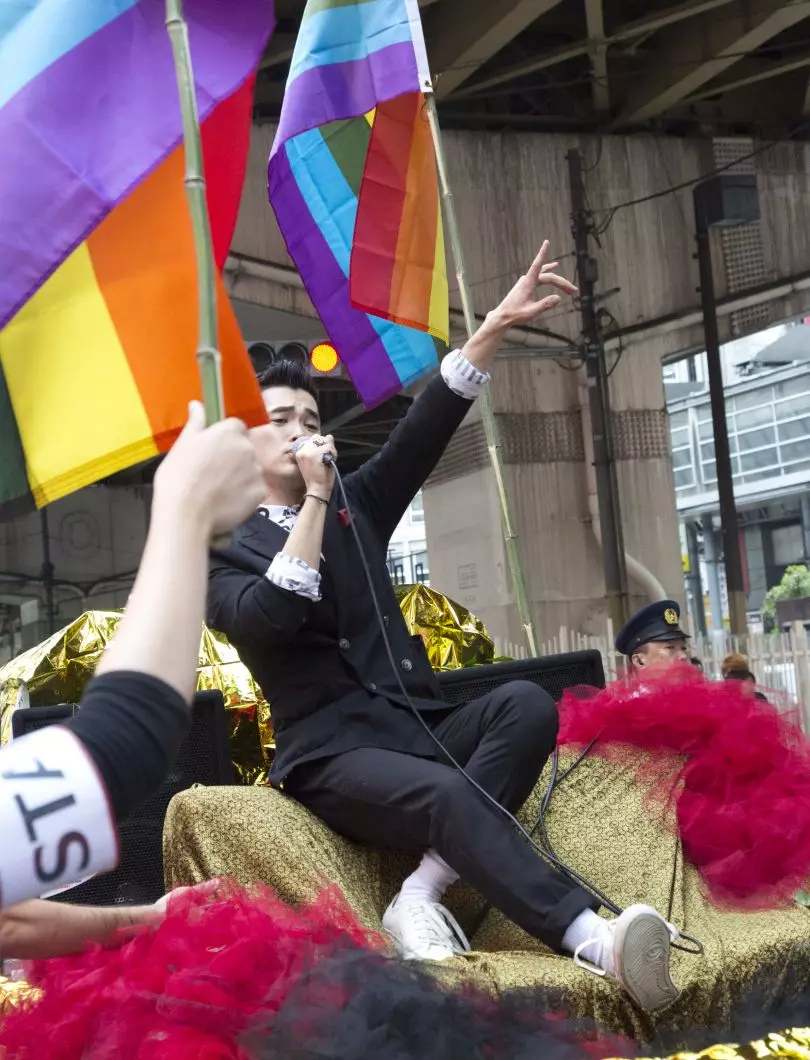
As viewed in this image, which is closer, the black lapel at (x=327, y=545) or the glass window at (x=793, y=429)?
the black lapel at (x=327, y=545)

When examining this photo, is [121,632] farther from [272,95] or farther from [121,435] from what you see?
[272,95]

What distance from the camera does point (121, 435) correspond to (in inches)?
88.9

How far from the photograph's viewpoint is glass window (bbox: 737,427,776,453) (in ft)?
119

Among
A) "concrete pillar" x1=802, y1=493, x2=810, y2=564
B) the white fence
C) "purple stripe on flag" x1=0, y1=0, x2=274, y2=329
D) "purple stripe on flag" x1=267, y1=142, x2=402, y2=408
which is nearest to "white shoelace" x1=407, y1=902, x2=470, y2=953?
"purple stripe on flag" x1=0, y1=0, x2=274, y2=329

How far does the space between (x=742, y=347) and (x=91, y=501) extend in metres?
24.5

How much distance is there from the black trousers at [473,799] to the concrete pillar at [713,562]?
32.2 metres

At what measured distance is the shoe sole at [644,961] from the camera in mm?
2164

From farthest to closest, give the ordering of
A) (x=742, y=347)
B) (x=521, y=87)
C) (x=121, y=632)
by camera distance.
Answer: (x=742, y=347) → (x=521, y=87) → (x=121, y=632)

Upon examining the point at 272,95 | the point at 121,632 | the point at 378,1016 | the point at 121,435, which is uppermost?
the point at 272,95

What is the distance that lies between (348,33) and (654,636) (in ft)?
8.49

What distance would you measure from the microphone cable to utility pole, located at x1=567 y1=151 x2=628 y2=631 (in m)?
9.07

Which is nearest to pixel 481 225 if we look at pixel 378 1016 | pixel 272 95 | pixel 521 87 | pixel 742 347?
pixel 521 87

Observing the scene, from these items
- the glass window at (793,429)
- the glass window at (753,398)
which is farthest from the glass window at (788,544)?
the glass window at (753,398)

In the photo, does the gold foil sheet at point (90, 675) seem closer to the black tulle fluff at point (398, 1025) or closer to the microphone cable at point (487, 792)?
the microphone cable at point (487, 792)
